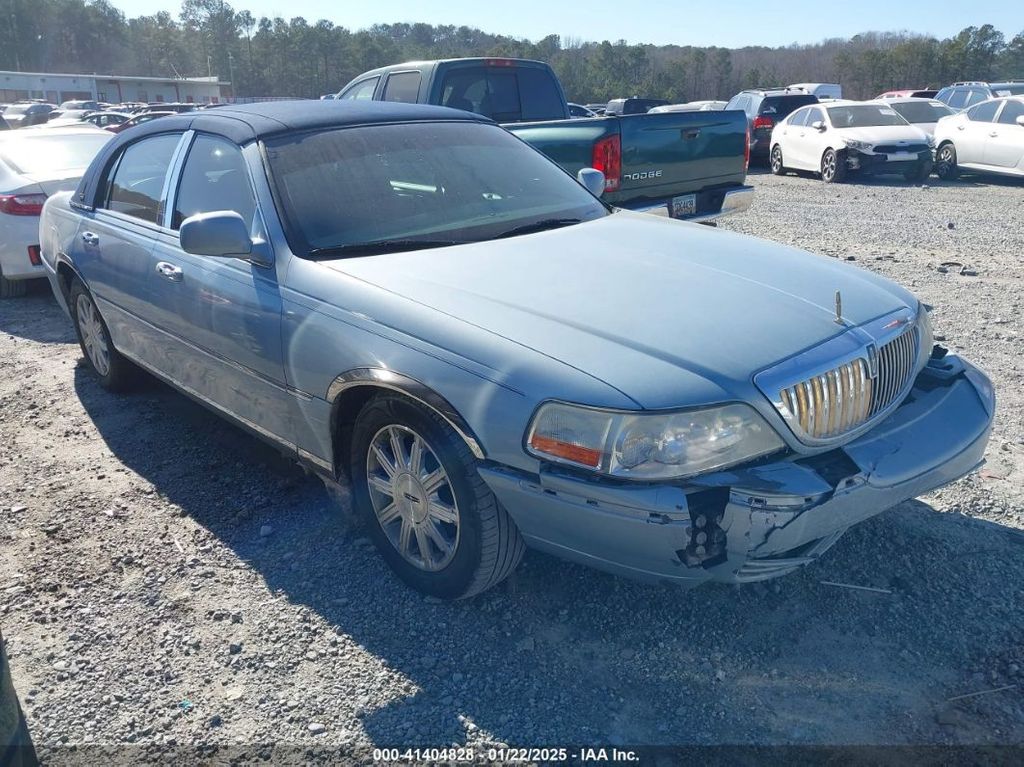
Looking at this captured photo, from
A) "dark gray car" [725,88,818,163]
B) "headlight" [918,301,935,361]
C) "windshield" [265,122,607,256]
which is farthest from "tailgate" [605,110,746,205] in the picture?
"dark gray car" [725,88,818,163]

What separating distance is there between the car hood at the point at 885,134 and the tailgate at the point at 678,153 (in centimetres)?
948

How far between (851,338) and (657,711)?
1347 millimetres

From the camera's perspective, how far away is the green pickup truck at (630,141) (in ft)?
22.0

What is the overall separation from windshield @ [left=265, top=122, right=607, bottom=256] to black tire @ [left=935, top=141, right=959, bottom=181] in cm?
1427

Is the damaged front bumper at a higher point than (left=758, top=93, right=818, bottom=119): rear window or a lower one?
lower

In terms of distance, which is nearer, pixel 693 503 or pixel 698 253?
pixel 693 503

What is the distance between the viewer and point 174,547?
365 centimetres

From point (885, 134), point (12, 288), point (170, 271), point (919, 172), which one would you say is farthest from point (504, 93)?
Answer: point (919, 172)

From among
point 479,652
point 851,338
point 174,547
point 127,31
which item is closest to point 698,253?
point 851,338

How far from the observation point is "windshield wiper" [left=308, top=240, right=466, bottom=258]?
10.9ft

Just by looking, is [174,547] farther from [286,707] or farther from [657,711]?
[657,711]

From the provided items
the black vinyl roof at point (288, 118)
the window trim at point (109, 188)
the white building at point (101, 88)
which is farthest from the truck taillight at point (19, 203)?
the white building at point (101, 88)

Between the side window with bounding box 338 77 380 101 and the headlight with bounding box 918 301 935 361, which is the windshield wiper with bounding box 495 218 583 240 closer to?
the headlight with bounding box 918 301 935 361

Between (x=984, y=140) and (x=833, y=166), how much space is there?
248 cm
